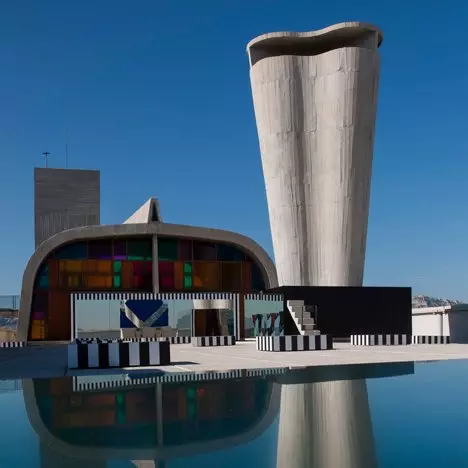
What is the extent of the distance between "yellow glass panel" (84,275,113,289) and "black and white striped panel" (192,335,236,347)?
33.7 ft

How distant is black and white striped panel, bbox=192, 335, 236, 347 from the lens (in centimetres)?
3541

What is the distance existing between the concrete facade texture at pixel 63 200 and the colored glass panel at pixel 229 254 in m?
50.6

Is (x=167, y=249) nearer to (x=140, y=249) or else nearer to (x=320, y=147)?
(x=140, y=249)

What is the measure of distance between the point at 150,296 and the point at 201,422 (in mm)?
36240

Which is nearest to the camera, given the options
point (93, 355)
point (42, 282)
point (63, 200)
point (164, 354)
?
point (93, 355)

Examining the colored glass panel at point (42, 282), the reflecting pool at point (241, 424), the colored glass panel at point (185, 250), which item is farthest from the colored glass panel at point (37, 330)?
the reflecting pool at point (241, 424)

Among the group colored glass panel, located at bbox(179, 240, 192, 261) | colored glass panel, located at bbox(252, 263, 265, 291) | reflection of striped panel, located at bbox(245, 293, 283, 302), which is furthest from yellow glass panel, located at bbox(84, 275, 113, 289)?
colored glass panel, located at bbox(252, 263, 265, 291)

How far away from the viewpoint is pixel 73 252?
1718 inches

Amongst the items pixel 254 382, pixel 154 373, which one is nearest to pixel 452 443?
pixel 254 382

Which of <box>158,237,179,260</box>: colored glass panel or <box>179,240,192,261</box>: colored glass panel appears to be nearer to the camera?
<box>158,237,179,260</box>: colored glass panel

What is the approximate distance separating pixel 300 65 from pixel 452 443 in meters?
43.9

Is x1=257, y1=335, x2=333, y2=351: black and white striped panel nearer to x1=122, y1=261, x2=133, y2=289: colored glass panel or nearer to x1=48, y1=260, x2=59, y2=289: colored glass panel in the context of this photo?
x1=122, y1=261, x2=133, y2=289: colored glass panel

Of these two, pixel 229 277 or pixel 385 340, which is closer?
pixel 385 340

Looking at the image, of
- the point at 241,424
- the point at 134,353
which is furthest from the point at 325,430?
the point at 134,353
